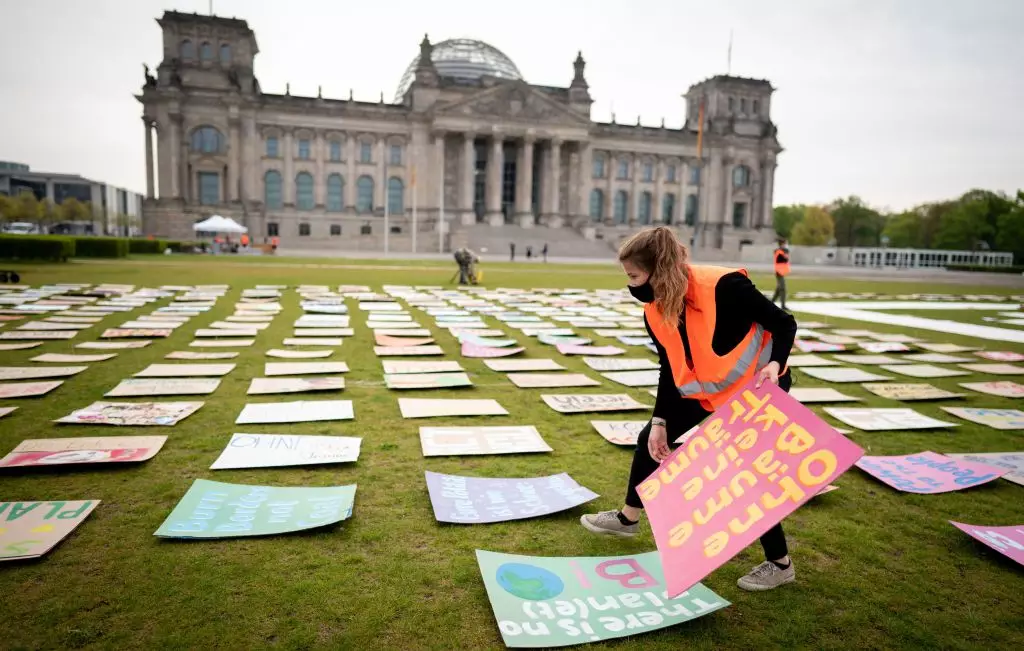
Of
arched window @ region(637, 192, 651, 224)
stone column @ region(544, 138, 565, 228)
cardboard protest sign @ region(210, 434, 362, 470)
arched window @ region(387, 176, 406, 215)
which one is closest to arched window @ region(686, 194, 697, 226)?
arched window @ region(637, 192, 651, 224)

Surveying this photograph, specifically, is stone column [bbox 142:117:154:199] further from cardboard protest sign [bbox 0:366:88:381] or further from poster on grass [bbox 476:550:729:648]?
poster on grass [bbox 476:550:729:648]

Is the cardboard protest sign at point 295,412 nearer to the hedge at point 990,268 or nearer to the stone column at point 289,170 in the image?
the stone column at point 289,170

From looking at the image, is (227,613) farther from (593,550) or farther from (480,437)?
(480,437)

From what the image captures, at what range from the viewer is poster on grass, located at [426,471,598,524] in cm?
413

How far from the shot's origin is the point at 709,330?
341 cm

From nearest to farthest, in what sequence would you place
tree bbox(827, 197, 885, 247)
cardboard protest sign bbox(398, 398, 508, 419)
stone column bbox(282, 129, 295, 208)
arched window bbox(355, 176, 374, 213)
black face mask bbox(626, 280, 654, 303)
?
black face mask bbox(626, 280, 654, 303) → cardboard protest sign bbox(398, 398, 508, 419) → stone column bbox(282, 129, 295, 208) → arched window bbox(355, 176, 374, 213) → tree bbox(827, 197, 885, 247)

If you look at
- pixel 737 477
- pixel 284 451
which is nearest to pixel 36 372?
pixel 284 451

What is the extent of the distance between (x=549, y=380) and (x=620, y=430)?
200cm

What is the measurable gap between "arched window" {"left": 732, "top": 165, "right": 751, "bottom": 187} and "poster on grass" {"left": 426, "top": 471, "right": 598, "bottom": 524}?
292ft

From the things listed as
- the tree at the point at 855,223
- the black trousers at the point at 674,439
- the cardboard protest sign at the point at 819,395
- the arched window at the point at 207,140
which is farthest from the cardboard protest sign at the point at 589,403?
the tree at the point at 855,223

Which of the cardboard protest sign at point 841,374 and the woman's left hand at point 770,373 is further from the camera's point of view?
the cardboard protest sign at point 841,374

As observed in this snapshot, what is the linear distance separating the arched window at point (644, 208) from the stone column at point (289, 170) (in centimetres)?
4435

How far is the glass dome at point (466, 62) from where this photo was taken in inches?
3305

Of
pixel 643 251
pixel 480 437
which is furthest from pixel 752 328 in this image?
pixel 480 437
